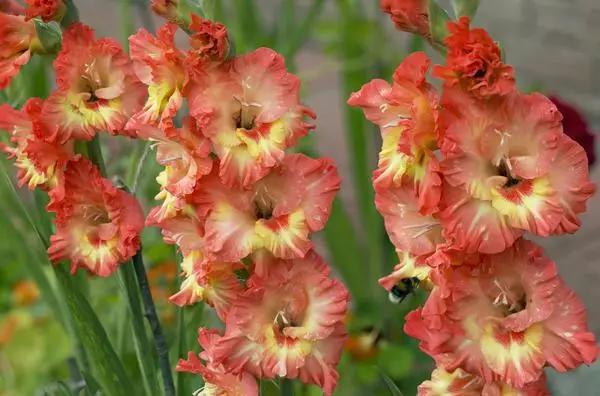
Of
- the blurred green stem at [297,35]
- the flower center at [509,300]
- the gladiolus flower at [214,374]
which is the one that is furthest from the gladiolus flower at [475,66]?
the blurred green stem at [297,35]

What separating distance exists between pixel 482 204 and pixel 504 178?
0.02 metres

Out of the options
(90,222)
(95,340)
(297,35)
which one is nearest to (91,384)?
(95,340)

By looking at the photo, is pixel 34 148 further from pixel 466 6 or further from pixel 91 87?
pixel 466 6

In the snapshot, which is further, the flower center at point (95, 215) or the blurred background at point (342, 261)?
the blurred background at point (342, 261)

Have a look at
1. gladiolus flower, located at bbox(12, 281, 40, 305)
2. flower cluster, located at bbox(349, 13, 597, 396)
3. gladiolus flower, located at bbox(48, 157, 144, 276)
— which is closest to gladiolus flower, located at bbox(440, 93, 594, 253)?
flower cluster, located at bbox(349, 13, 597, 396)

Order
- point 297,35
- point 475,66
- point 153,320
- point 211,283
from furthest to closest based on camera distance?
point 297,35
point 153,320
point 211,283
point 475,66

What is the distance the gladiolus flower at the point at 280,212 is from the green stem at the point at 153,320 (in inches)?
5.5

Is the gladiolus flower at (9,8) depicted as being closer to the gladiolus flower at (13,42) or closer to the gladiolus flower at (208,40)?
the gladiolus flower at (13,42)

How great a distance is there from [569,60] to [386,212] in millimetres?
1886

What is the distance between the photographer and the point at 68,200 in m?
0.60

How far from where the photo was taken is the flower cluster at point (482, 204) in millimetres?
467

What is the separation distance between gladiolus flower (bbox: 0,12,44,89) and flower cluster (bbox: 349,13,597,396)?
0.24m

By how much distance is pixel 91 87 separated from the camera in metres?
0.62

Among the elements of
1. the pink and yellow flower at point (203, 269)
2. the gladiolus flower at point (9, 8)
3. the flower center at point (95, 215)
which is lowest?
the flower center at point (95, 215)
